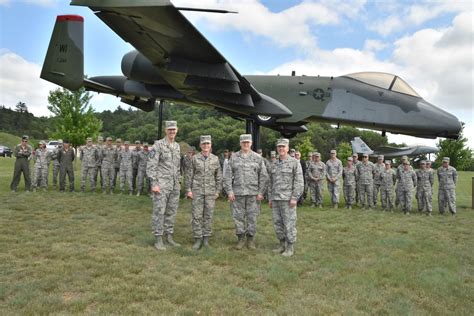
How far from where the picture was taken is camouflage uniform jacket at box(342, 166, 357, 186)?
11164 millimetres

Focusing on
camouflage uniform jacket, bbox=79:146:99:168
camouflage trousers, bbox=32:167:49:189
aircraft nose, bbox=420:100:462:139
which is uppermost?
aircraft nose, bbox=420:100:462:139

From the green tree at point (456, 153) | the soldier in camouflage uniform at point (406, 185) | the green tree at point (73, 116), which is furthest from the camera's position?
the green tree at point (456, 153)

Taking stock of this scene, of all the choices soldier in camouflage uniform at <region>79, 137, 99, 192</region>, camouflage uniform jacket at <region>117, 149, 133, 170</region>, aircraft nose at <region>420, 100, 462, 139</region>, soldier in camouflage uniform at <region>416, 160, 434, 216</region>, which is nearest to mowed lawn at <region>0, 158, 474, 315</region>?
soldier in camouflage uniform at <region>416, 160, 434, 216</region>

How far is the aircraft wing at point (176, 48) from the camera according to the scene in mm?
5820

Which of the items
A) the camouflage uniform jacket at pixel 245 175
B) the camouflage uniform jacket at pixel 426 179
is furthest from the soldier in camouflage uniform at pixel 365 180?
the camouflage uniform jacket at pixel 245 175

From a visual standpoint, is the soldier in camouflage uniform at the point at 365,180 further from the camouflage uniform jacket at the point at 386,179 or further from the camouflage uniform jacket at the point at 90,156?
the camouflage uniform jacket at the point at 90,156

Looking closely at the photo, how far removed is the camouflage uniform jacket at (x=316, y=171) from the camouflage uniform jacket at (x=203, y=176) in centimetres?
561

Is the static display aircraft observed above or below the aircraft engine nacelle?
below

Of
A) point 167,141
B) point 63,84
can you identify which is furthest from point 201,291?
point 63,84

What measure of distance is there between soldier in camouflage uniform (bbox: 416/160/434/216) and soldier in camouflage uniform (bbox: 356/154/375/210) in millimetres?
1351

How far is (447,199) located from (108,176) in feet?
34.7

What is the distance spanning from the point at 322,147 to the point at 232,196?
48074mm

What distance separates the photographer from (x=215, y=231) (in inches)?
277

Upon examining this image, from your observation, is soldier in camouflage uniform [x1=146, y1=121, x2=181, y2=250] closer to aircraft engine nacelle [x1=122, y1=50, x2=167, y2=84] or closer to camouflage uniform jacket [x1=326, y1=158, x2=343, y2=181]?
aircraft engine nacelle [x1=122, y1=50, x2=167, y2=84]
